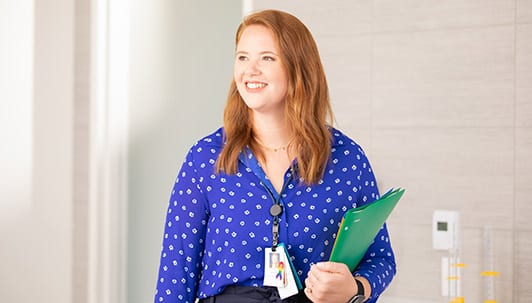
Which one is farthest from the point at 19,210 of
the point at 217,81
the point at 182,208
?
the point at 182,208

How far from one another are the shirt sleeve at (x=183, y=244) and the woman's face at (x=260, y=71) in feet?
0.72

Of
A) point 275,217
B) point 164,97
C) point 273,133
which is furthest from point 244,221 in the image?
point 164,97

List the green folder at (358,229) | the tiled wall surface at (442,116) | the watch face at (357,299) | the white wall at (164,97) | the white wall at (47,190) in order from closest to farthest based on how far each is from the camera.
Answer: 1. the green folder at (358,229)
2. the watch face at (357,299)
3. the tiled wall surface at (442,116)
4. the white wall at (164,97)
5. the white wall at (47,190)

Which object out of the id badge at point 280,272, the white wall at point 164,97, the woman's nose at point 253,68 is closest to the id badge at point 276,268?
the id badge at point 280,272

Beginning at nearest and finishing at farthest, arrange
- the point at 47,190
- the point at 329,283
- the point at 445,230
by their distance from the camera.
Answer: the point at 329,283
the point at 445,230
the point at 47,190

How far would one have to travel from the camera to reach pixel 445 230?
2869mm

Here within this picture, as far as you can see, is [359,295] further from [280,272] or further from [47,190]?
[47,190]

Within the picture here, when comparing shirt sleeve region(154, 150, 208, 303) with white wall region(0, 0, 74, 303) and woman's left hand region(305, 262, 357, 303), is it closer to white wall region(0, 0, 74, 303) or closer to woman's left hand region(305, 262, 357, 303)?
woman's left hand region(305, 262, 357, 303)

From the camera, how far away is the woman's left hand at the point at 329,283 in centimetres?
148

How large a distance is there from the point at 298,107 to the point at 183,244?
0.38 metres

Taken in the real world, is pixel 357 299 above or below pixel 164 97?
below

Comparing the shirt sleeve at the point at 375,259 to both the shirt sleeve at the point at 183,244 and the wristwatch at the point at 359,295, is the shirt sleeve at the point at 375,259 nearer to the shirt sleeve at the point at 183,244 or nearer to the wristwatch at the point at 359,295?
the wristwatch at the point at 359,295

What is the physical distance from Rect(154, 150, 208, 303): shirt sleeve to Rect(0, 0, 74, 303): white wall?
211cm

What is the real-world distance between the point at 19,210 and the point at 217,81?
1.14 m
